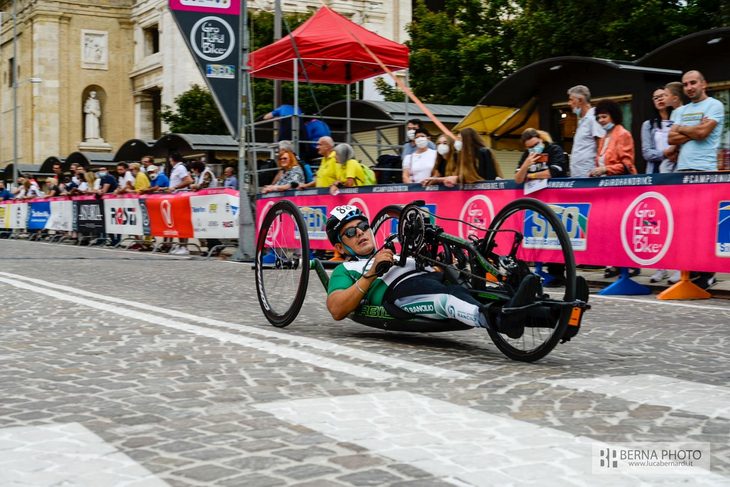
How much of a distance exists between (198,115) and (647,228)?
4228 cm

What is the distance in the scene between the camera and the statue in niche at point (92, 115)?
7081 cm

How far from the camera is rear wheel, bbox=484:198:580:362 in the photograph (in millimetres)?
5320

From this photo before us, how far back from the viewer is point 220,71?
Answer: 1741cm

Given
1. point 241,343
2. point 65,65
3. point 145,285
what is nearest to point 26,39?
point 65,65

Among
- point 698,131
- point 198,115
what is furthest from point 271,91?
point 698,131

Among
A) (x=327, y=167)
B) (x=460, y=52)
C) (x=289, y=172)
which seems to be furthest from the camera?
(x=460, y=52)

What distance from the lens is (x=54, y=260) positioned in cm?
1728

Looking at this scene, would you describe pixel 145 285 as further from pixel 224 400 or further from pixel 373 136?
pixel 373 136

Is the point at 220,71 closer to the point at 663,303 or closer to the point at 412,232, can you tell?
the point at 663,303

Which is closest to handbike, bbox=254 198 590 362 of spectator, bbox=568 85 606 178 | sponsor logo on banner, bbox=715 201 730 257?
sponsor logo on banner, bbox=715 201 730 257

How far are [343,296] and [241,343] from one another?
731mm

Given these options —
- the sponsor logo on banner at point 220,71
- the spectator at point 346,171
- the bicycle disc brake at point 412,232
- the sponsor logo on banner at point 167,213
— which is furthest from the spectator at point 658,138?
the sponsor logo on banner at point 167,213

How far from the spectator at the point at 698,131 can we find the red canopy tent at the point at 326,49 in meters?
7.63

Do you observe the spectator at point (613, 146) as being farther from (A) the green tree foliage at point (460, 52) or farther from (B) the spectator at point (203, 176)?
(A) the green tree foliage at point (460, 52)
